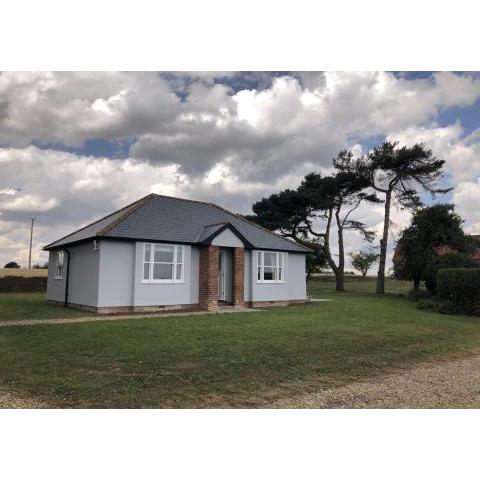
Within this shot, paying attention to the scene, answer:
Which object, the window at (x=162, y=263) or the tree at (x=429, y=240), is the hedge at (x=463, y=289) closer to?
the tree at (x=429, y=240)

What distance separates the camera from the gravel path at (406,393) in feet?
19.3

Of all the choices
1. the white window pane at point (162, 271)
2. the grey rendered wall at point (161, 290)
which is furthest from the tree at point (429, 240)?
the white window pane at point (162, 271)

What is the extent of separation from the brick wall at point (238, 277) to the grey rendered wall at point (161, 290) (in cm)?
205

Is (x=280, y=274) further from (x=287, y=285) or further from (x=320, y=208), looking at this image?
(x=320, y=208)

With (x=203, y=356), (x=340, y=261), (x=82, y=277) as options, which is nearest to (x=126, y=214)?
(x=82, y=277)

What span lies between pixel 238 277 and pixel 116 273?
5692 millimetres

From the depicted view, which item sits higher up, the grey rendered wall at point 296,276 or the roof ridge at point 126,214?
the roof ridge at point 126,214

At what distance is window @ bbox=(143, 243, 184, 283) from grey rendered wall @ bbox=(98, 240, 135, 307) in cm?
61

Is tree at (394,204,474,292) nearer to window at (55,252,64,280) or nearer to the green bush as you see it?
the green bush

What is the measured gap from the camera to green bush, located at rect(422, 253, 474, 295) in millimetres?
24859

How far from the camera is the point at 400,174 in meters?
35.9

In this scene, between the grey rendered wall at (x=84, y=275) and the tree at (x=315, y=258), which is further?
the tree at (x=315, y=258)

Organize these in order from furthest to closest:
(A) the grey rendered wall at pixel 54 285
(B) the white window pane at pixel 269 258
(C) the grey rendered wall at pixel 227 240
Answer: (B) the white window pane at pixel 269 258 < (A) the grey rendered wall at pixel 54 285 < (C) the grey rendered wall at pixel 227 240
